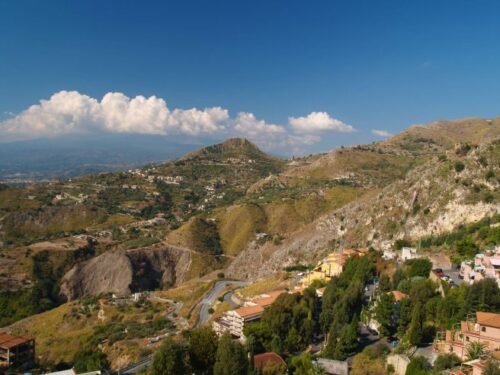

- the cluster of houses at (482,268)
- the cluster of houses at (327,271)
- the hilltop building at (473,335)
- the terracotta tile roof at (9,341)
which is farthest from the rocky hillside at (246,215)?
the terracotta tile roof at (9,341)

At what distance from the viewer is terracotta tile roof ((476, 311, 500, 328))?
28444mm

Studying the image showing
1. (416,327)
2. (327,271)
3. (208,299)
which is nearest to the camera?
(416,327)

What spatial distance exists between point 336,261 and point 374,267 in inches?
273

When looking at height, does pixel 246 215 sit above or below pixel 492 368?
below

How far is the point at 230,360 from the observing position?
30.8 meters

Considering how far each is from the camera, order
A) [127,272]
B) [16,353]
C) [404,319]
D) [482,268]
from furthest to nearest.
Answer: [127,272] → [16,353] → [482,268] → [404,319]

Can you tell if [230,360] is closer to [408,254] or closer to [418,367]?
[418,367]

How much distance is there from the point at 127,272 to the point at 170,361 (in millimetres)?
81769

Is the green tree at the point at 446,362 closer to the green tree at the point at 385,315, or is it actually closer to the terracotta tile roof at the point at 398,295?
the green tree at the point at 385,315

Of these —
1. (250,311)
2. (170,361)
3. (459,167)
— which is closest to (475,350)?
(170,361)

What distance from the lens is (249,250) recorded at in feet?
349

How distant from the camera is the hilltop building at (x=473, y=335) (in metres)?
28.2

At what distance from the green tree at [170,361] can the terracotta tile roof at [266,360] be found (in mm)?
5421

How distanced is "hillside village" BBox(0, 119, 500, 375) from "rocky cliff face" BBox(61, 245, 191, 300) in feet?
1.23
